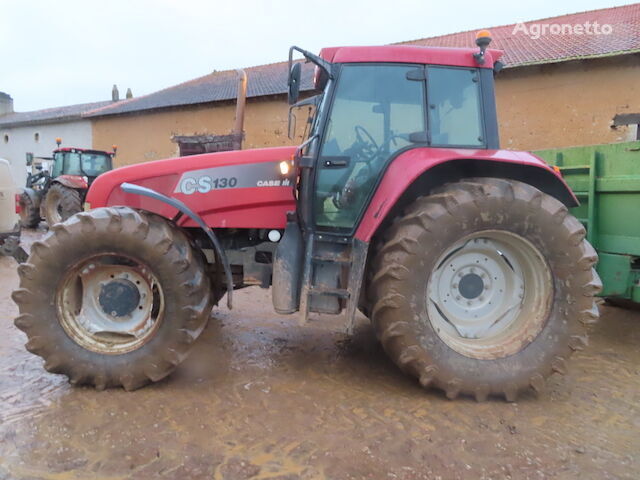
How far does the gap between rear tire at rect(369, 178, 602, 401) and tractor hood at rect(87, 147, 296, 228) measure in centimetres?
89

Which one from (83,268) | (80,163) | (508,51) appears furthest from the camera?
(508,51)

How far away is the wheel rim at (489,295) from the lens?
2.98m

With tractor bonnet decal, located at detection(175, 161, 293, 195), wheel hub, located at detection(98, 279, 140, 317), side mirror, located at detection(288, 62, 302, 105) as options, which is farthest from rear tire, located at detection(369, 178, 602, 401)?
wheel hub, located at detection(98, 279, 140, 317)

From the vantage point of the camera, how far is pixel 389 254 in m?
2.80

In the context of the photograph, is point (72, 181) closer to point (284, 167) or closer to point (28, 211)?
point (28, 211)

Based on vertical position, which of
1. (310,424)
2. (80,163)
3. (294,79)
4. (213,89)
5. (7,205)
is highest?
(213,89)

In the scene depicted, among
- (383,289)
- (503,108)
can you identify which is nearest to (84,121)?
(503,108)

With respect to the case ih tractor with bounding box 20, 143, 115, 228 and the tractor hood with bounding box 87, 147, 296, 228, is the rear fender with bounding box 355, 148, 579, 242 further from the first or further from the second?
the case ih tractor with bounding box 20, 143, 115, 228

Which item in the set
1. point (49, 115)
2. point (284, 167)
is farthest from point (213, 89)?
point (284, 167)

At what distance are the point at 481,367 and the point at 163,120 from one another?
1860 centimetres

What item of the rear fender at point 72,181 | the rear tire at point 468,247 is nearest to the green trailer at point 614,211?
the rear tire at point 468,247

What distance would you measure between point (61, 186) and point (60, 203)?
0.41 metres

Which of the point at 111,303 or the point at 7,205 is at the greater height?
the point at 7,205

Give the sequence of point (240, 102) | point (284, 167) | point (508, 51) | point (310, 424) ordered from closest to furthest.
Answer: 1. point (310, 424)
2. point (284, 167)
3. point (240, 102)
4. point (508, 51)
